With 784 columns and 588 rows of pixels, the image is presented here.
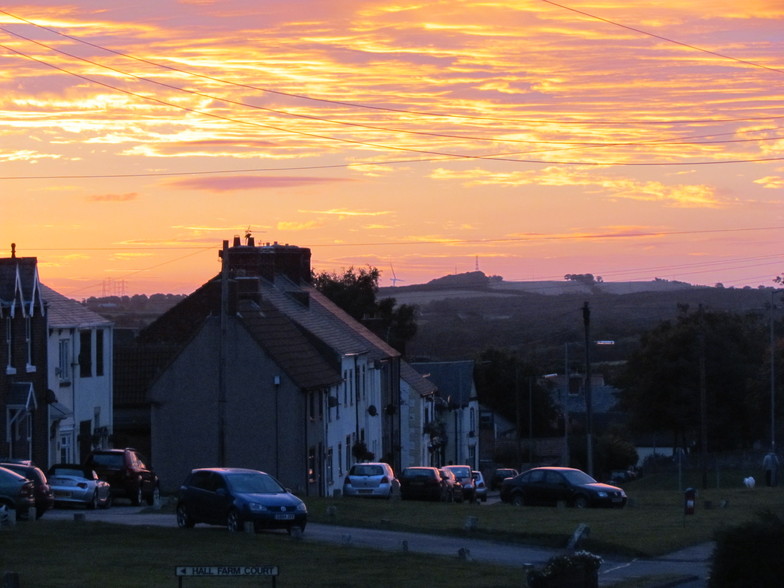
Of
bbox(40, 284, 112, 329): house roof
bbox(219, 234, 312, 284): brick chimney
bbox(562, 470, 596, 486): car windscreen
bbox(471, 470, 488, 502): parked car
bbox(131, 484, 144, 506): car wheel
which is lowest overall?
bbox(471, 470, 488, 502): parked car

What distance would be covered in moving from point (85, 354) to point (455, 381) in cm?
3909

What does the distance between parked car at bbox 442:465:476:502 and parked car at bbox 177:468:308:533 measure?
2411 centimetres

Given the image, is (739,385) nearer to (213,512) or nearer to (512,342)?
(213,512)

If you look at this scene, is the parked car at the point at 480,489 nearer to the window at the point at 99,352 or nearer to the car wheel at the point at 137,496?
the window at the point at 99,352

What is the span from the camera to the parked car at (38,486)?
30047mm

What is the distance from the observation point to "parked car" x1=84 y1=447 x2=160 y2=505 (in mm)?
39750

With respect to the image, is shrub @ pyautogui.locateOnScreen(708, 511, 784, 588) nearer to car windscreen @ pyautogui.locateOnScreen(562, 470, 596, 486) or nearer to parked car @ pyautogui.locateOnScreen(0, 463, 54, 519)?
parked car @ pyautogui.locateOnScreen(0, 463, 54, 519)

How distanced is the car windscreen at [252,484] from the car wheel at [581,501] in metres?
14.4

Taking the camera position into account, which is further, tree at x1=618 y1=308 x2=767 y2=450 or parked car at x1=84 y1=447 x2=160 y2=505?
tree at x1=618 y1=308 x2=767 y2=450

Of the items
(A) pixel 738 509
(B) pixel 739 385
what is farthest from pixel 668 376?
(A) pixel 738 509

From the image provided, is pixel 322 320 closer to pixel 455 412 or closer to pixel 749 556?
pixel 455 412

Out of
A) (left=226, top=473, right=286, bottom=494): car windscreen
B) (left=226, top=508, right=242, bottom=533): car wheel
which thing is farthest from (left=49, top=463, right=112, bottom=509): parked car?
(left=226, top=508, right=242, bottom=533): car wheel

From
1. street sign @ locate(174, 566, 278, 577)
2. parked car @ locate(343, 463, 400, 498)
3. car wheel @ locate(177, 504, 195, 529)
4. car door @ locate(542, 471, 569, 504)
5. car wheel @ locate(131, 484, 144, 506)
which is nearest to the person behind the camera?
street sign @ locate(174, 566, 278, 577)

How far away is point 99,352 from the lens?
171ft
